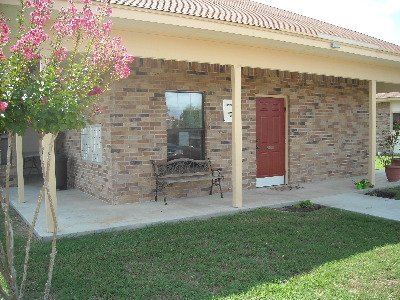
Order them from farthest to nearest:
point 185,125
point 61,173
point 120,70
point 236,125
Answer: point 61,173, point 185,125, point 236,125, point 120,70

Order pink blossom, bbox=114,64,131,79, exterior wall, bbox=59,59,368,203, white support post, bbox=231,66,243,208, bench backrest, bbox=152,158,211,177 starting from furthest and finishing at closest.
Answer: bench backrest, bbox=152,158,211,177 < exterior wall, bbox=59,59,368,203 < white support post, bbox=231,66,243,208 < pink blossom, bbox=114,64,131,79

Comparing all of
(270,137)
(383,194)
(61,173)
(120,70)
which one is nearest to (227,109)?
(270,137)

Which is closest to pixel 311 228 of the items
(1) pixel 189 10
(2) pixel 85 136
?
(1) pixel 189 10

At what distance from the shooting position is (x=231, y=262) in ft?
15.5

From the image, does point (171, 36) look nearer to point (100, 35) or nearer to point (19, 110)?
point (100, 35)

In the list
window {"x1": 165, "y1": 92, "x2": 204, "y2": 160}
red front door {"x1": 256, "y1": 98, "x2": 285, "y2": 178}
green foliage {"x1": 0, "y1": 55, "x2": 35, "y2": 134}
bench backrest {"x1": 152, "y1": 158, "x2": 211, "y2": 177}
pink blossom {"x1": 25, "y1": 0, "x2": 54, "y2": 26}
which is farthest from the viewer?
red front door {"x1": 256, "y1": 98, "x2": 285, "y2": 178}

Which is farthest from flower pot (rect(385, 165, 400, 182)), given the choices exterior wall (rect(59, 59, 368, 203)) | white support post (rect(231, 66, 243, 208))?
white support post (rect(231, 66, 243, 208))

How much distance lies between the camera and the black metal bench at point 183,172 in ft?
26.3

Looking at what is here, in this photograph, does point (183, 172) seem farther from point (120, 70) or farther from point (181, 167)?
point (120, 70)

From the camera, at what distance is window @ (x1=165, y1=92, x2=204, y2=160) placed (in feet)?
28.1

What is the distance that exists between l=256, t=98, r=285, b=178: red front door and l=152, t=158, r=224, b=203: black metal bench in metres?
1.59

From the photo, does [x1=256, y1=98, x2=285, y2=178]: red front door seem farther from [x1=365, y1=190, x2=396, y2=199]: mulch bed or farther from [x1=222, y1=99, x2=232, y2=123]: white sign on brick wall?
[x1=365, y1=190, x2=396, y2=199]: mulch bed

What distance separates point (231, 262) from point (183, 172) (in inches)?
154

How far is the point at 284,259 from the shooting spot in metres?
4.85
